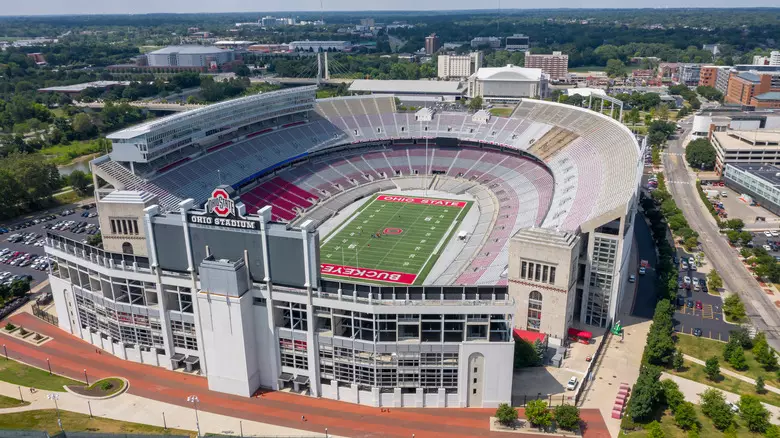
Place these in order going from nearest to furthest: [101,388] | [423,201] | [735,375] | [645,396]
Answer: [645,396] → [101,388] → [735,375] → [423,201]

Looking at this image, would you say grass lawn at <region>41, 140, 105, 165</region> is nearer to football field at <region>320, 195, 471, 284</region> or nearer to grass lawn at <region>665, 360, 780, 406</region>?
football field at <region>320, 195, 471, 284</region>

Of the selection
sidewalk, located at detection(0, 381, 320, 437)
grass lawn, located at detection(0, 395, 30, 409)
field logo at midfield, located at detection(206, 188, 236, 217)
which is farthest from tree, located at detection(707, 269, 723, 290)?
grass lawn, located at detection(0, 395, 30, 409)

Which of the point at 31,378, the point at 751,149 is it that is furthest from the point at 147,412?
the point at 751,149

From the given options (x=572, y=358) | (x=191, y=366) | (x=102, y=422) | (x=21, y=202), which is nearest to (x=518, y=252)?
(x=572, y=358)

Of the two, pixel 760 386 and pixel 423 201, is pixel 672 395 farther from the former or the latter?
pixel 423 201

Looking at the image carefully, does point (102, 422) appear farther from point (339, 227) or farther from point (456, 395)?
point (339, 227)

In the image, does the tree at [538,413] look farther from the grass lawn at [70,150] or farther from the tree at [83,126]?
the tree at [83,126]
